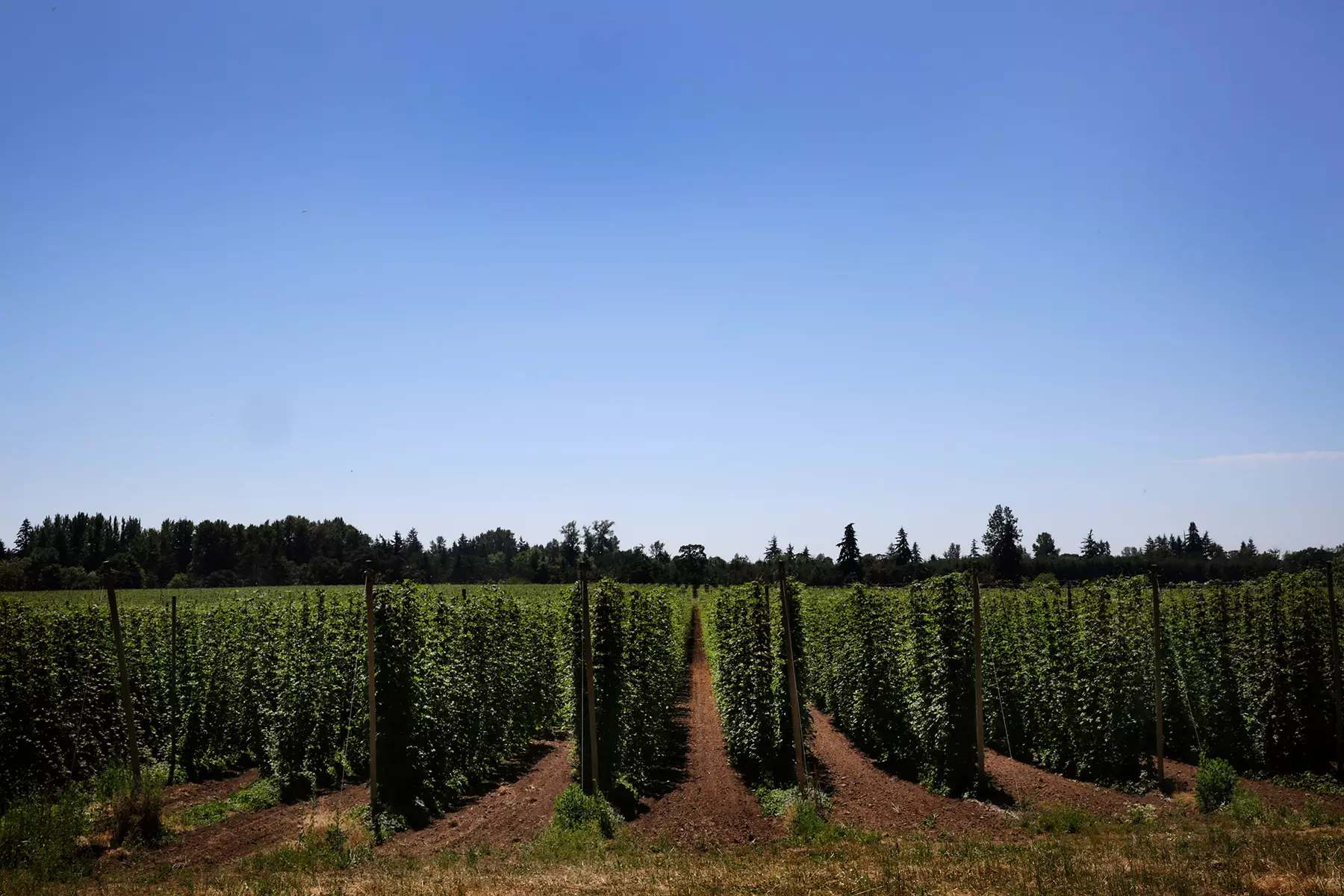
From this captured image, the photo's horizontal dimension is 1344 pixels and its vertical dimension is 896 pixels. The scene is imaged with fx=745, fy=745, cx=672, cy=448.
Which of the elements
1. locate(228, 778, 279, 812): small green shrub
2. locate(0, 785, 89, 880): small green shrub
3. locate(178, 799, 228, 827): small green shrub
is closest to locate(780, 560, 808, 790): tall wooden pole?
locate(228, 778, 279, 812): small green shrub

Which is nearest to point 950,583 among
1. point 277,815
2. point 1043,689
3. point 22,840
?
Answer: point 1043,689

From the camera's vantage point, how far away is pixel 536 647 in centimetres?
2400

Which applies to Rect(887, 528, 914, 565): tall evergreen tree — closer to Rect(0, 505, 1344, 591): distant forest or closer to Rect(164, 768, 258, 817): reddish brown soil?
Answer: Rect(0, 505, 1344, 591): distant forest

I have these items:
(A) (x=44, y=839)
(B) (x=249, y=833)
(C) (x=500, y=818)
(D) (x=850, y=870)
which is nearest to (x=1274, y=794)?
(D) (x=850, y=870)

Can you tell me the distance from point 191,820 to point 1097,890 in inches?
593

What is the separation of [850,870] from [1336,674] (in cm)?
1533

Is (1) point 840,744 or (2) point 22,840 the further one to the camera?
(1) point 840,744

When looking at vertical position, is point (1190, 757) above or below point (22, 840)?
below

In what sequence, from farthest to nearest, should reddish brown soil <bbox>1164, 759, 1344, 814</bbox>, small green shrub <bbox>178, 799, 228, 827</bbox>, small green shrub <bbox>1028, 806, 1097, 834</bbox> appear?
1. reddish brown soil <bbox>1164, 759, 1344, 814</bbox>
2. small green shrub <bbox>178, 799, 228, 827</bbox>
3. small green shrub <bbox>1028, 806, 1097, 834</bbox>

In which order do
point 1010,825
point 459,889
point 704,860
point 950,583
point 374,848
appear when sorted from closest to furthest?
point 459,889 < point 704,860 < point 374,848 < point 1010,825 < point 950,583

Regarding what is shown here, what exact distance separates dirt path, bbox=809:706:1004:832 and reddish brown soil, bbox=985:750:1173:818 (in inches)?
48.4

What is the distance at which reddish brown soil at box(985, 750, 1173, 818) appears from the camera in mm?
14703

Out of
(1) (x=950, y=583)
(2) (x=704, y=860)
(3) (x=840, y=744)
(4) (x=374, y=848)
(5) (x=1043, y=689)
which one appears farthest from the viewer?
(3) (x=840, y=744)

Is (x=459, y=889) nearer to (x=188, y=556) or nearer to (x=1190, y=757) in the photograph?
(x=1190, y=757)
